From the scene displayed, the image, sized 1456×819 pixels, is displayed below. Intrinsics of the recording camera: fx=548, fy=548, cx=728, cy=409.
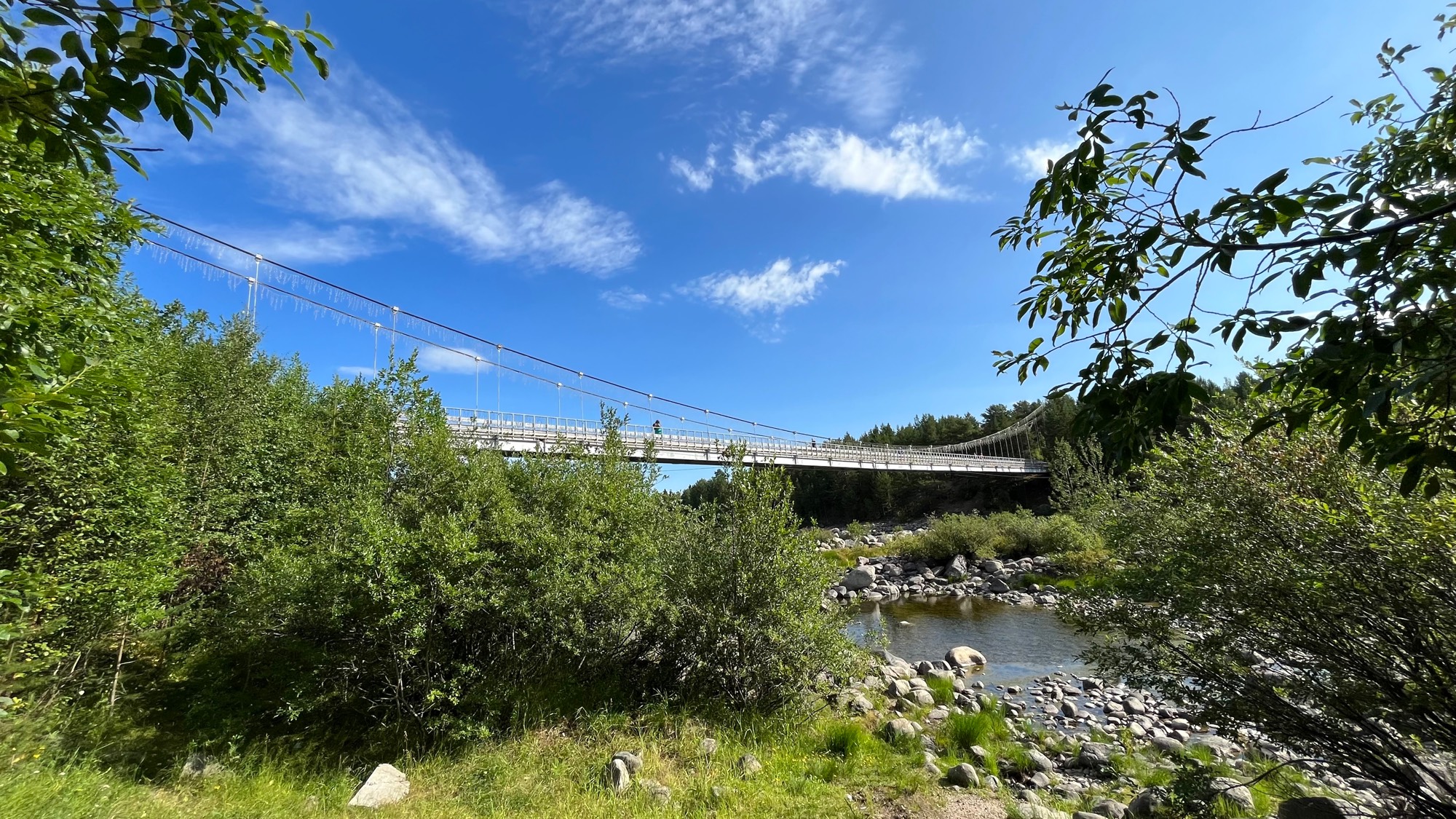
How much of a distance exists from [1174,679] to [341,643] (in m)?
9.06

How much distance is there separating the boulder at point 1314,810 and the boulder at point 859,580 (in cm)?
1980

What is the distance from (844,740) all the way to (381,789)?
5164 millimetres

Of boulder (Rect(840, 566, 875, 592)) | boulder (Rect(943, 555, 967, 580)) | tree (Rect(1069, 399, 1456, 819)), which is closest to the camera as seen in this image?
tree (Rect(1069, 399, 1456, 819))

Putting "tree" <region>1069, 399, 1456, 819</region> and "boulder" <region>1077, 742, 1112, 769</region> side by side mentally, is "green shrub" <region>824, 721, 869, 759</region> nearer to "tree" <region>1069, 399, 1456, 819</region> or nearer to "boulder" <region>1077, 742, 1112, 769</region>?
"boulder" <region>1077, 742, 1112, 769</region>

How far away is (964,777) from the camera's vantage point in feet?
20.1

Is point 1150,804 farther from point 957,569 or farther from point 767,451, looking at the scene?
point 767,451

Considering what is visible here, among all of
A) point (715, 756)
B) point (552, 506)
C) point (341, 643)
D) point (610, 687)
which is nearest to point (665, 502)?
point (552, 506)

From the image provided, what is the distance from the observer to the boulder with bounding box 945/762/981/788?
6.07 meters

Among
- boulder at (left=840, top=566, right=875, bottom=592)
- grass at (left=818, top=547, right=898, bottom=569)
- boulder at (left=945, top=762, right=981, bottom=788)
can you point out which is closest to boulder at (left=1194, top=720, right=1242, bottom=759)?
boulder at (left=945, top=762, right=981, bottom=788)

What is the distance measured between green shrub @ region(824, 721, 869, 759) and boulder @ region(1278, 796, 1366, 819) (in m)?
3.85

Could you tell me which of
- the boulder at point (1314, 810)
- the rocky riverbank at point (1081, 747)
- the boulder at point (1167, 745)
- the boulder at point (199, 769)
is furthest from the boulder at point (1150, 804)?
the boulder at point (199, 769)

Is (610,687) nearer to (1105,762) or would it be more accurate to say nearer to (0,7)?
(1105,762)

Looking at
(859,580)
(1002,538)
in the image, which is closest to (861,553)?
(1002,538)

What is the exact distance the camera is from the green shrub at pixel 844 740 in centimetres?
678
